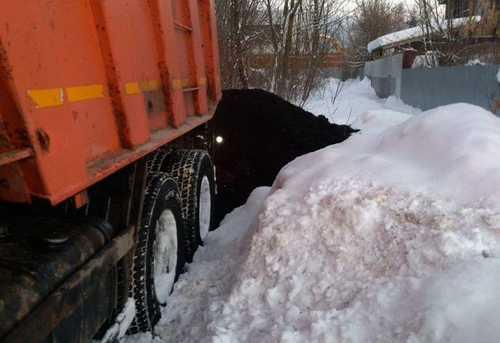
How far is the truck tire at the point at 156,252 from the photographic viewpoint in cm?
238

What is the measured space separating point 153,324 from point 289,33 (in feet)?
35.3

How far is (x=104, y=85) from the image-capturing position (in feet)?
6.48

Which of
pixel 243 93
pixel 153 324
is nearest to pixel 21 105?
pixel 153 324

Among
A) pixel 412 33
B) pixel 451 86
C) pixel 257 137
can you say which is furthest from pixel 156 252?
pixel 412 33

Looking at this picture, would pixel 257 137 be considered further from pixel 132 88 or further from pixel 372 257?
pixel 132 88

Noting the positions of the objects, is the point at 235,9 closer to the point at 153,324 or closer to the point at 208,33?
the point at 208,33

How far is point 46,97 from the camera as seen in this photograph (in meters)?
1.49

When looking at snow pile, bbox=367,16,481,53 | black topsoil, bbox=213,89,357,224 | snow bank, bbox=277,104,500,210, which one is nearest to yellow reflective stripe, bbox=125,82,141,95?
snow bank, bbox=277,104,500,210

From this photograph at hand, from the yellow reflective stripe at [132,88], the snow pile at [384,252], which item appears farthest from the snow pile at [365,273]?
the yellow reflective stripe at [132,88]

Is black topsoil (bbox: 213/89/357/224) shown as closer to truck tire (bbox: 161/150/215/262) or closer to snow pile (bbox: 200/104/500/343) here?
truck tire (bbox: 161/150/215/262)

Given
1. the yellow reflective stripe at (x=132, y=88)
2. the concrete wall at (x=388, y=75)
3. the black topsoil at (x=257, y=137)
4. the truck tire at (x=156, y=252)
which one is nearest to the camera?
the yellow reflective stripe at (x=132, y=88)

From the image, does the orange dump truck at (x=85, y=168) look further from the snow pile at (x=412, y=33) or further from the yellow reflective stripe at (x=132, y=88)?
the snow pile at (x=412, y=33)

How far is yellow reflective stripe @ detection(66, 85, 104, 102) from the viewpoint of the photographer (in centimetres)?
167

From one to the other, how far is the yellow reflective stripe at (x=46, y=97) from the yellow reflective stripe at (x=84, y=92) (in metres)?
0.07
